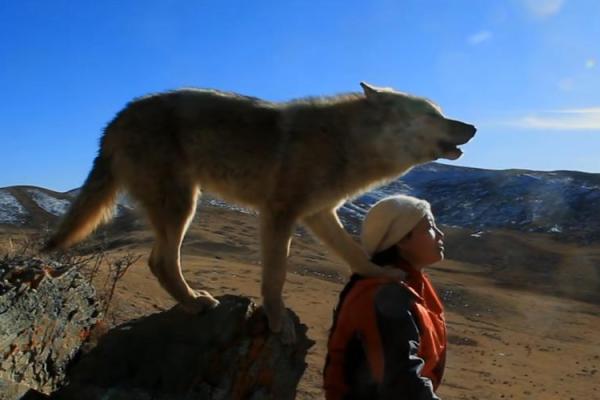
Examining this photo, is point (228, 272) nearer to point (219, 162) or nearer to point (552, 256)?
point (219, 162)

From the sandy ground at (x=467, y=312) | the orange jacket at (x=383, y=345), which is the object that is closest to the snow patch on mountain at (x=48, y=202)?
the sandy ground at (x=467, y=312)

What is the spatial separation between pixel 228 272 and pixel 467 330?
6.71 metres

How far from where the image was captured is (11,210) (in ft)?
111

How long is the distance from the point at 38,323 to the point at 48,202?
110 ft

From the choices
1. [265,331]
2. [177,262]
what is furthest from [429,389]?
[177,262]

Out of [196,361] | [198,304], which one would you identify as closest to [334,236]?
[198,304]

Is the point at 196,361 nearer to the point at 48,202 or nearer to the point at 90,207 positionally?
the point at 90,207

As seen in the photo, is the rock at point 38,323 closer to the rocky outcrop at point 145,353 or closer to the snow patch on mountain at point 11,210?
the rocky outcrop at point 145,353

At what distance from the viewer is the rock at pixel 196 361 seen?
4898 millimetres

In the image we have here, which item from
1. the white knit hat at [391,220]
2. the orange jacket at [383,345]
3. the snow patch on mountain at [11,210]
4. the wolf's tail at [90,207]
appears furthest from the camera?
the snow patch on mountain at [11,210]

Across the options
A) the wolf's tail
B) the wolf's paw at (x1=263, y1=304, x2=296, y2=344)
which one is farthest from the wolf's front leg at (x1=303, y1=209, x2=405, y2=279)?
the wolf's tail

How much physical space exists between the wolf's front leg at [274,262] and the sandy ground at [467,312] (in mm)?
3983

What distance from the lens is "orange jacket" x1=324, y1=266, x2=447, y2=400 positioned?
2.62 metres

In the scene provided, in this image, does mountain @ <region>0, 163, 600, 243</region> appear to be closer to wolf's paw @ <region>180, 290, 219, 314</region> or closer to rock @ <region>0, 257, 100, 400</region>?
rock @ <region>0, 257, 100, 400</region>
